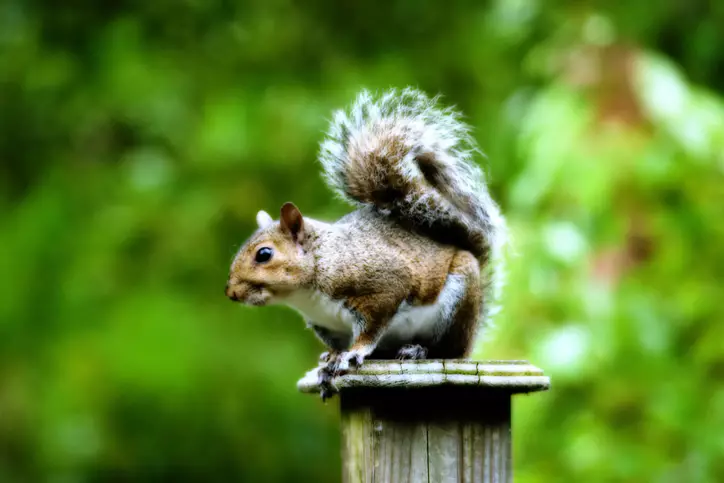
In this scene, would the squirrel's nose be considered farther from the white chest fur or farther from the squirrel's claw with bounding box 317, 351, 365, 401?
the squirrel's claw with bounding box 317, 351, 365, 401

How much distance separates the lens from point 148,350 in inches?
126

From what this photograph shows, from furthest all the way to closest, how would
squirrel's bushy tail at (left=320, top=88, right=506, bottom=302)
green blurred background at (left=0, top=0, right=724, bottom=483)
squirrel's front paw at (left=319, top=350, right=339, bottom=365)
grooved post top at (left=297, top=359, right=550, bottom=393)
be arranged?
1. green blurred background at (left=0, top=0, right=724, bottom=483)
2. squirrel's bushy tail at (left=320, top=88, right=506, bottom=302)
3. squirrel's front paw at (left=319, top=350, right=339, bottom=365)
4. grooved post top at (left=297, top=359, right=550, bottom=393)

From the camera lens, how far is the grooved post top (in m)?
1.40

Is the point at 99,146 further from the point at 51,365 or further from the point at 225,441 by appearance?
the point at 225,441

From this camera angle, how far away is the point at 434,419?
1.46 meters

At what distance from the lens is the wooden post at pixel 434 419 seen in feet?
4.66

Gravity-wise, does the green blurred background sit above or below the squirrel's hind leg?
above

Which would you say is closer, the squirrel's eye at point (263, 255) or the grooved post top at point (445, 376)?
the grooved post top at point (445, 376)

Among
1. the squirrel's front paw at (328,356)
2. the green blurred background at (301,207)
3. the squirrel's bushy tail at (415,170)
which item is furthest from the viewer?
the green blurred background at (301,207)

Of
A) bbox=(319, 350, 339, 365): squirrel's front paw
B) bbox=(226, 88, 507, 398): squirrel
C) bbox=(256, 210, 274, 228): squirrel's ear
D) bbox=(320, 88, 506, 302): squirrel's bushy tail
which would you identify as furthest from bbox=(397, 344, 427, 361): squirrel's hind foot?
bbox=(256, 210, 274, 228): squirrel's ear

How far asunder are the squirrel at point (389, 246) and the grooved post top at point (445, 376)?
12 centimetres

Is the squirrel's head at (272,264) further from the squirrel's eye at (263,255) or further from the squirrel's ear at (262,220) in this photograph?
the squirrel's ear at (262,220)

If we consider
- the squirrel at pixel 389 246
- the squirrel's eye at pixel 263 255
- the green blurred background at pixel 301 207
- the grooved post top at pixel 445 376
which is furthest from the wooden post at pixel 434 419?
the green blurred background at pixel 301 207

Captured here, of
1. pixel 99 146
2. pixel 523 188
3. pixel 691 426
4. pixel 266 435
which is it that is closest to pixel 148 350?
pixel 266 435
